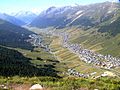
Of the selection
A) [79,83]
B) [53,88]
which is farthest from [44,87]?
[79,83]

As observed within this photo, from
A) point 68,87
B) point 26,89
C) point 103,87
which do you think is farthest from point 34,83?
point 103,87

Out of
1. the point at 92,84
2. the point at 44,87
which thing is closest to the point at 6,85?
the point at 44,87

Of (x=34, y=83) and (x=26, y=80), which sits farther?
(x=26, y=80)

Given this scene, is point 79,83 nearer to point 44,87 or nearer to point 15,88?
point 44,87

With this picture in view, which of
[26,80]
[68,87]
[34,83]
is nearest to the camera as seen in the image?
[68,87]

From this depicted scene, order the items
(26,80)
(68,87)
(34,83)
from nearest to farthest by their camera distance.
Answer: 1. (68,87)
2. (34,83)
3. (26,80)

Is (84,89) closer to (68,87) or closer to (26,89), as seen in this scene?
(68,87)

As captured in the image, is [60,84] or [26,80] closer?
[60,84]
